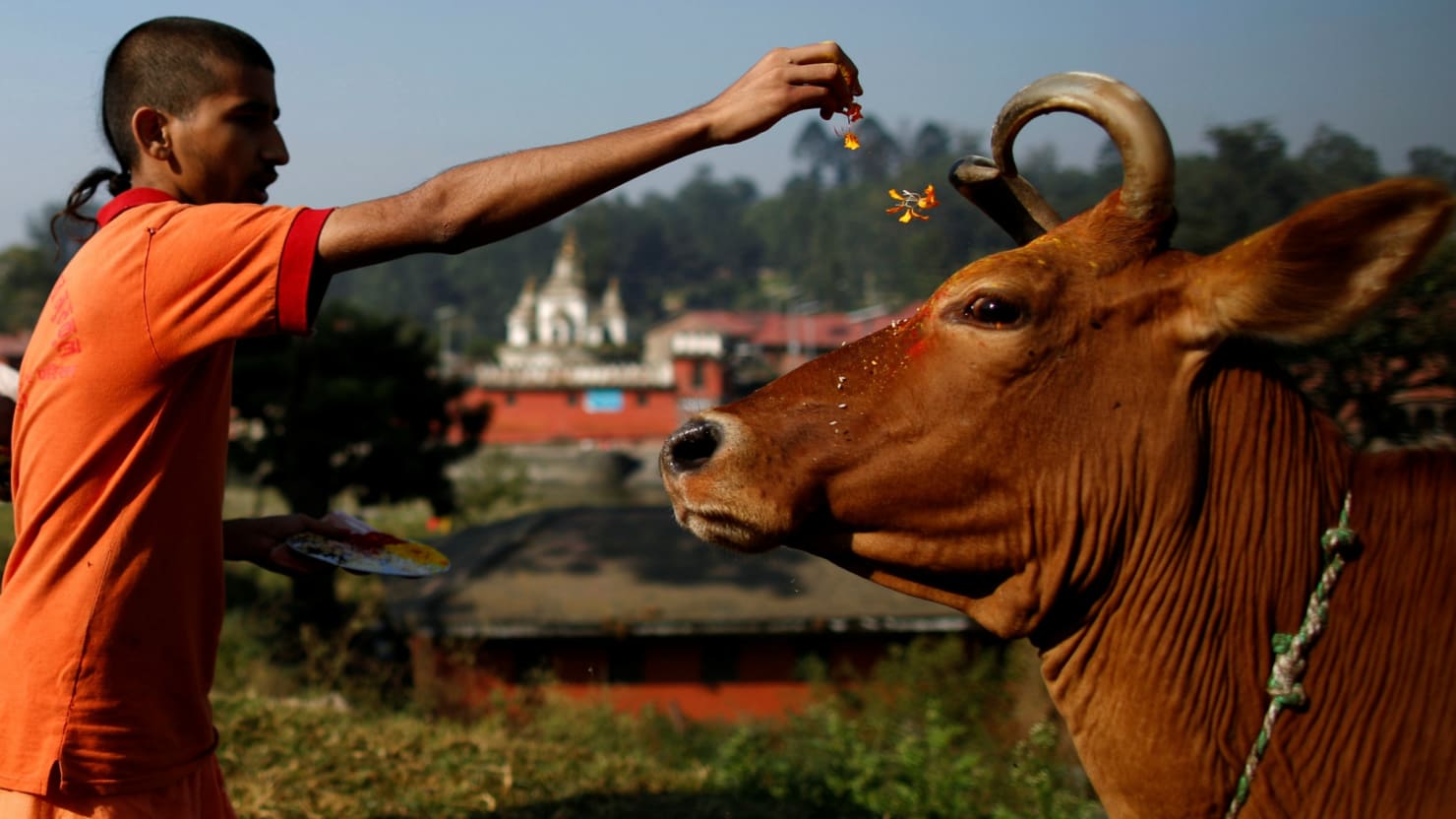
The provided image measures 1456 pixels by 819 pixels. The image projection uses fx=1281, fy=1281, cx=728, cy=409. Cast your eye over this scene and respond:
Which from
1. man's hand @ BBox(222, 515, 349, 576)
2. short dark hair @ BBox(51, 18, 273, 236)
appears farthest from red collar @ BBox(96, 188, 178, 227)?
man's hand @ BBox(222, 515, 349, 576)

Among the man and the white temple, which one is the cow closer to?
the man

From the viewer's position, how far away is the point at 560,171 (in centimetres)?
223

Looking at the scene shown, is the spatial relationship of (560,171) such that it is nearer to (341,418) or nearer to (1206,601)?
(1206,601)

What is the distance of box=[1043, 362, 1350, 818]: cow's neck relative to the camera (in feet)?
8.13

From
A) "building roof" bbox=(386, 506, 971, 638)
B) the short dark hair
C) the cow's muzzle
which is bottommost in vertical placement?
"building roof" bbox=(386, 506, 971, 638)

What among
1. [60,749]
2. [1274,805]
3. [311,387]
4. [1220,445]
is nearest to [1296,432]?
[1220,445]

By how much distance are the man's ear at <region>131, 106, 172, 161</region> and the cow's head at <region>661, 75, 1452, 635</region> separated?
120cm

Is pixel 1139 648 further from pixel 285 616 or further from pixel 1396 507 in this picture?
pixel 285 616

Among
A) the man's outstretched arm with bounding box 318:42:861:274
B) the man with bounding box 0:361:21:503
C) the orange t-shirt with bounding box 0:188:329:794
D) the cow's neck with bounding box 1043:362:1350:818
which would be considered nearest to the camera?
the man's outstretched arm with bounding box 318:42:861:274

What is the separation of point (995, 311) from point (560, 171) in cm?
96

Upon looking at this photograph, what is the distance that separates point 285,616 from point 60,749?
11655mm

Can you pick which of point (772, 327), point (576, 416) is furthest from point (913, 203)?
point (772, 327)

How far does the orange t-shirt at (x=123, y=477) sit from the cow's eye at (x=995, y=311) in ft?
4.30

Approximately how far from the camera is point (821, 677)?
1404cm
